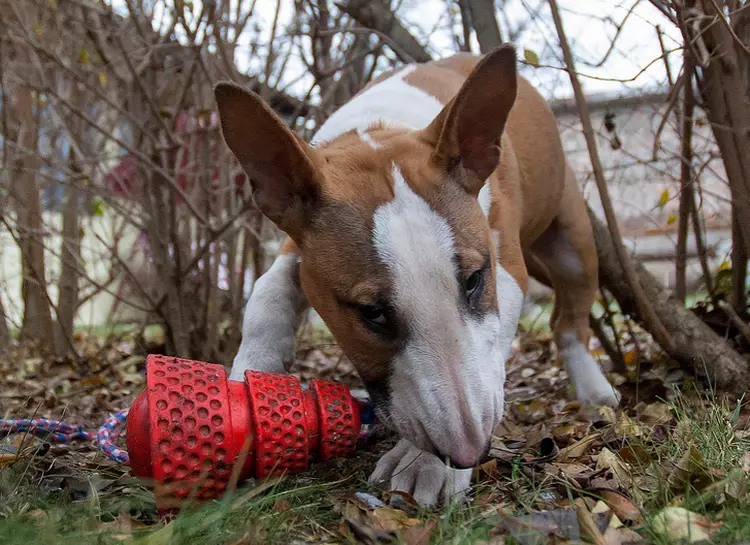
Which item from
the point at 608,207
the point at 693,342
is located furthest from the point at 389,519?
the point at 693,342

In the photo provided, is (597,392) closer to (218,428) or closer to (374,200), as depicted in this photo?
(374,200)

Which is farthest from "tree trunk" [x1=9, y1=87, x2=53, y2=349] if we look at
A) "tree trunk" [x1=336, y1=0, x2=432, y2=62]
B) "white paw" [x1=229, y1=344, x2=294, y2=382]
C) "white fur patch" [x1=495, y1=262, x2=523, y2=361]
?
"white fur patch" [x1=495, y1=262, x2=523, y2=361]

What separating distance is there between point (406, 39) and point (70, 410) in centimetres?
235

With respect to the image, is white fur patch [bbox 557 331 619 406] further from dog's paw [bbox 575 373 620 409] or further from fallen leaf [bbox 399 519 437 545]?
fallen leaf [bbox 399 519 437 545]

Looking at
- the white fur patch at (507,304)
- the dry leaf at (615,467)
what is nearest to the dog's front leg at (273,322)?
the white fur patch at (507,304)

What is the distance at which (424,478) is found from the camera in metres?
2.15

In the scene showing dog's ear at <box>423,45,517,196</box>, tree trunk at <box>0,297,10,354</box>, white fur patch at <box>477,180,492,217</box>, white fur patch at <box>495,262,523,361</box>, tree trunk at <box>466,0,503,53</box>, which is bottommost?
white fur patch at <box>495,262,523,361</box>

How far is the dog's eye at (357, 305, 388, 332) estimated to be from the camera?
2.12 m

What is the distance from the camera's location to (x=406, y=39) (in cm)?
405

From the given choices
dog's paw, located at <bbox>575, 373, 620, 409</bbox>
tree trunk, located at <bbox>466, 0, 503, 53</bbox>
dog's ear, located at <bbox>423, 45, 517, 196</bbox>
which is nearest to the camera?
dog's ear, located at <bbox>423, 45, 517, 196</bbox>

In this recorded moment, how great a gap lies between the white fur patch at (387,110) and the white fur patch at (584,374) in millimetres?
1225

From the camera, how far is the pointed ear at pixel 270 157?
2201mm

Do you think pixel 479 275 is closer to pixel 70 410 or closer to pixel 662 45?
pixel 662 45

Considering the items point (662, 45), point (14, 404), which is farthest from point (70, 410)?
point (662, 45)
